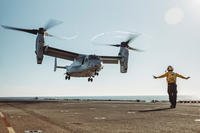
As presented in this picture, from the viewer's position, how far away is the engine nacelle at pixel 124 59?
71.0 meters

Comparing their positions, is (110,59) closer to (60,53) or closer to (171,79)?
(60,53)

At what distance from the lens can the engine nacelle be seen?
7103cm

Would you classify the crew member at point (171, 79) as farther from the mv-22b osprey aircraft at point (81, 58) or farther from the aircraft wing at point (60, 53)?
the aircraft wing at point (60, 53)

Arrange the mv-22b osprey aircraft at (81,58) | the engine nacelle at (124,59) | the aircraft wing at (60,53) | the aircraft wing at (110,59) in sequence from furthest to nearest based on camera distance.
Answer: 1. the aircraft wing at (110,59)
2. the engine nacelle at (124,59)
3. the aircraft wing at (60,53)
4. the mv-22b osprey aircraft at (81,58)

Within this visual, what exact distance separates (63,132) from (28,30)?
58.0 m

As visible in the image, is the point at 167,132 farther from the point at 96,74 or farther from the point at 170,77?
the point at 96,74

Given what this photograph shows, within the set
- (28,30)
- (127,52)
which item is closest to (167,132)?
(28,30)

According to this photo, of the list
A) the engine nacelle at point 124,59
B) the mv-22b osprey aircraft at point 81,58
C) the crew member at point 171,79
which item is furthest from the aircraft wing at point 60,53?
the crew member at point 171,79

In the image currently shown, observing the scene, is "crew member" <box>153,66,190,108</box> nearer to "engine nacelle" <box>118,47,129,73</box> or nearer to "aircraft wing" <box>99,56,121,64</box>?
"engine nacelle" <box>118,47,129,73</box>

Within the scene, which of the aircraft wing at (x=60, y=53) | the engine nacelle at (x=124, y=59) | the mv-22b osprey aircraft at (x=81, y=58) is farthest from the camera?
the engine nacelle at (x=124, y=59)

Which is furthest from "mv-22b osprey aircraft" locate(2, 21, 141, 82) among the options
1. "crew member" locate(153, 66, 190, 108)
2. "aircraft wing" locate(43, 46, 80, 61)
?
"crew member" locate(153, 66, 190, 108)

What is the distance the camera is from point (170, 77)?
2156cm

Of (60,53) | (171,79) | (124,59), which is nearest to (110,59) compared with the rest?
(124,59)

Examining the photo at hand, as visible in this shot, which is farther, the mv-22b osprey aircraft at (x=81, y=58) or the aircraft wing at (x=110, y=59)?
the aircraft wing at (x=110, y=59)
